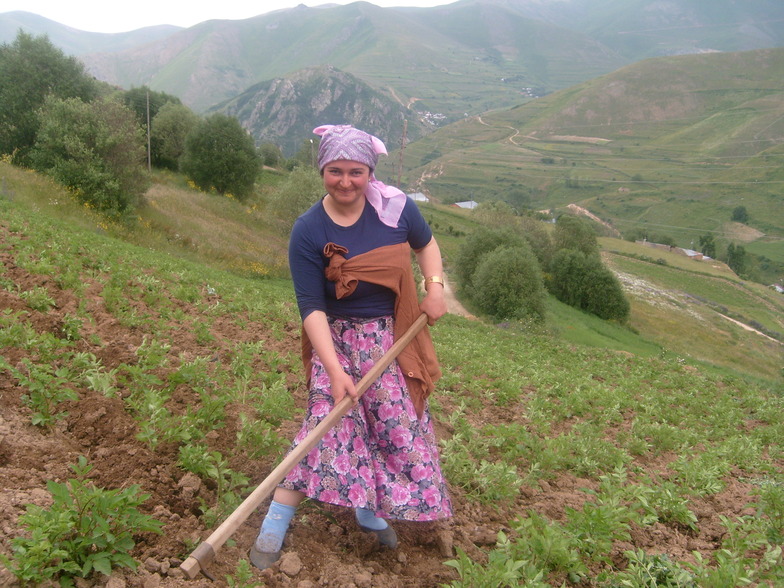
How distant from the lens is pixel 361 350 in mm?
3184

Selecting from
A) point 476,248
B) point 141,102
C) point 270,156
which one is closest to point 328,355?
point 476,248

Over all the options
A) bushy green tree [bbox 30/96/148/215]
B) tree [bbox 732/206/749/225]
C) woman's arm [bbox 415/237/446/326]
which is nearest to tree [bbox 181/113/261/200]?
bushy green tree [bbox 30/96/148/215]

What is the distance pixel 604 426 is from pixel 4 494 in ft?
22.3

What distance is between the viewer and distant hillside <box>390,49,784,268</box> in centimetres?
11975

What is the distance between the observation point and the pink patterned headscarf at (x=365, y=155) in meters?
2.93

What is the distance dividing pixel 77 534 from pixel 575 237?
55.1m

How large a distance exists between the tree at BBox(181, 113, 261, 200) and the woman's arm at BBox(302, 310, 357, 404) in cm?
4105

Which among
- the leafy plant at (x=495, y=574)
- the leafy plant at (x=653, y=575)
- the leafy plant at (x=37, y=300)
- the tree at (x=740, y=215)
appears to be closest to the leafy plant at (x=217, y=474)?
the leafy plant at (x=495, y=574)

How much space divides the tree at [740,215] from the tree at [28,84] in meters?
125

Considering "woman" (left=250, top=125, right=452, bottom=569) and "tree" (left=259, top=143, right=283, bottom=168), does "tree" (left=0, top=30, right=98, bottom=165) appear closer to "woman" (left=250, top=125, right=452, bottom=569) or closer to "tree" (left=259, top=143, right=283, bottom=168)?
"woman" (left=250, top=125, right=452, bottom=569)

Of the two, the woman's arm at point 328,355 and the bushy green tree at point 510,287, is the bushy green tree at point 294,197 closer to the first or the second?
the bushy green tree at point 510,287

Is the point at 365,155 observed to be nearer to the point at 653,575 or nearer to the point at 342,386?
the point at 342,386

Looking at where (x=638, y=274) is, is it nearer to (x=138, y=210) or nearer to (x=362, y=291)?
(x=138, y=210)

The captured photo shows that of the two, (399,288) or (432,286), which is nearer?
(399,288)
